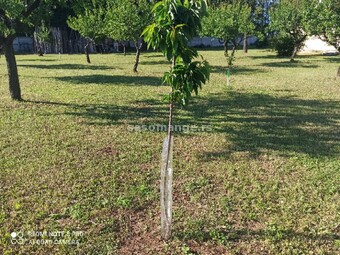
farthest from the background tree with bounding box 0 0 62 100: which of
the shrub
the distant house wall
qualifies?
the distant house wall

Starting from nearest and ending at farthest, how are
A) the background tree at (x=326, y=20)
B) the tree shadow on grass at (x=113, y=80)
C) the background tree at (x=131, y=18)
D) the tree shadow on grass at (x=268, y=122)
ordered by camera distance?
the tree shadow on grass at (x=268, y=122) < the tree shadow on grass at (x=113, y=80) < the background tree at (x=131, y=18) < the background tree at (x=326, y=20)

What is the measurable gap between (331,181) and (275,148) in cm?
150

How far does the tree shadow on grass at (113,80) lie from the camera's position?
45.0ft

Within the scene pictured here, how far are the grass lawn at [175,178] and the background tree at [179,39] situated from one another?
176cm

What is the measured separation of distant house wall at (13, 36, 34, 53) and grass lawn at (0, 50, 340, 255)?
33.1 meters

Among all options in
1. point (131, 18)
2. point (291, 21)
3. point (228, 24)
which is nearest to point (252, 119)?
point (131, 18)

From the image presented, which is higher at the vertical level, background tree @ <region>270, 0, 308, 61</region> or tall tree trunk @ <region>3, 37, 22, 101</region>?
background tree @ <region>270, 0, 308, 61</region>

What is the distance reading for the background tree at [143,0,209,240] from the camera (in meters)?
3.09

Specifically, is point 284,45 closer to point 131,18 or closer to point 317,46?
point 317,46

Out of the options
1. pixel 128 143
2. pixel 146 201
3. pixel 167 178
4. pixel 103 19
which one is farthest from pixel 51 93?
pixel 103 19

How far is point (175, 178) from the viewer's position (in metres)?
5.27

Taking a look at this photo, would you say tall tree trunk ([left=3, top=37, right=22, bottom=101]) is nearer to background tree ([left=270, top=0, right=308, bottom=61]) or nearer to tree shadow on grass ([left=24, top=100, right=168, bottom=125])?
tree shadow on grass ([left=24, top=100, right=168, bottom=125])

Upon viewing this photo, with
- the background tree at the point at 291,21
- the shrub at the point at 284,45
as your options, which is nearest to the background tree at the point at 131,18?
the background tree at the point at 291,21

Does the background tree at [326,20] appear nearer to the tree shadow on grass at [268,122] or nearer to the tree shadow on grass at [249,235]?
the tree shadow on grass at [268,122]
